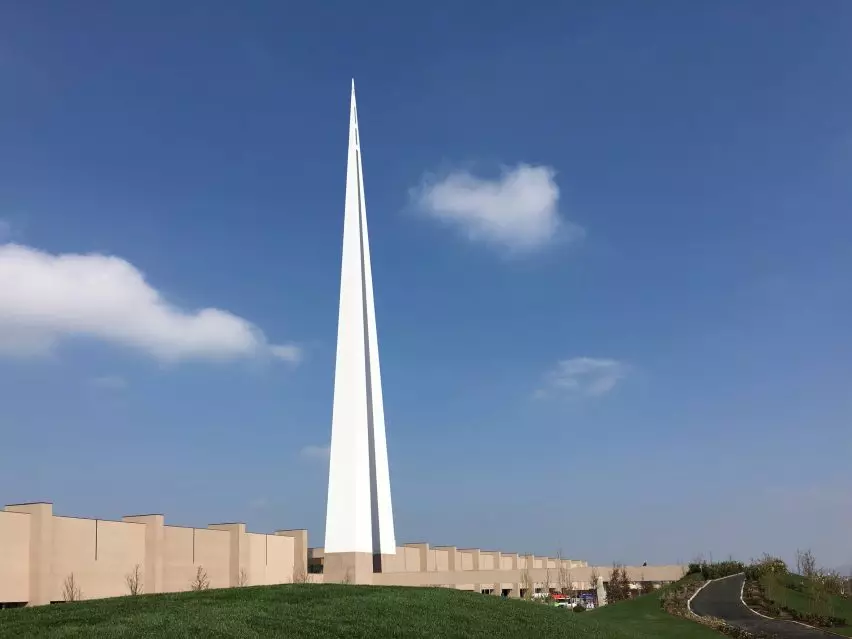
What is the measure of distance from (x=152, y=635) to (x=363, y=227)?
41463 millimetres

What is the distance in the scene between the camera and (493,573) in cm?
6369

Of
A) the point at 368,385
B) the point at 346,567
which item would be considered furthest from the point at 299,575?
the point at 368,385

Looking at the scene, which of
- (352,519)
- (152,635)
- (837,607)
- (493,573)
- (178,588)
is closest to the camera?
(152,635)

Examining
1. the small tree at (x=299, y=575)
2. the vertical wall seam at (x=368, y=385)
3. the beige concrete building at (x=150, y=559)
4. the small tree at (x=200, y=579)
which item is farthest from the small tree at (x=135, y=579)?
the vertical wall seam at (x=368, y=385)

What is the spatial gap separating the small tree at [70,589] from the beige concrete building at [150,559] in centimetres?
5

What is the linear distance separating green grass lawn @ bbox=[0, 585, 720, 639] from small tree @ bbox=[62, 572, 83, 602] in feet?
52.4

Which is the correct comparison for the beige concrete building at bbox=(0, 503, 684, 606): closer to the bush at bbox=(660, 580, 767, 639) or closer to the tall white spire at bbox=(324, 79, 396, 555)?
the tall white spire at bbox=(324, 79, 396, 555)

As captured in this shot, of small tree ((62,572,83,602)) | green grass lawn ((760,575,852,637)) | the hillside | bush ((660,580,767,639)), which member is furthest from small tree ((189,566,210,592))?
green grass lawn ((760,575,852,637))

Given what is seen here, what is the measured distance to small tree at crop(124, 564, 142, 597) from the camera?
37.9m

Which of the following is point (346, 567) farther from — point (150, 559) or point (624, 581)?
point (624, 581)

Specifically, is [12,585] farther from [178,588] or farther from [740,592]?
[740,592]

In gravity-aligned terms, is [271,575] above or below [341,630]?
below

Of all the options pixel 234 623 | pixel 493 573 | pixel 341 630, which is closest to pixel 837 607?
pixel 341 630

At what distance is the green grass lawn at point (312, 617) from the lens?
15.6 m
